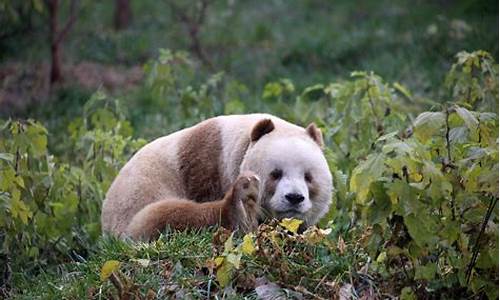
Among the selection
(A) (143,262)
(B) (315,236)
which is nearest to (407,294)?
(B) (315,236)

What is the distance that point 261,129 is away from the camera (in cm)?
518

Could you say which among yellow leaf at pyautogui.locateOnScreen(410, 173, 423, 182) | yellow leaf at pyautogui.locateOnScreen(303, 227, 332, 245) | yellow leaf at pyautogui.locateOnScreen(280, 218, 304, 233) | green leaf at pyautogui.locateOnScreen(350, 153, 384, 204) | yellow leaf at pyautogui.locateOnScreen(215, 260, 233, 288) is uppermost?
green leaf at pyautogui.locateOnScreen(350, 153, 384, 204)

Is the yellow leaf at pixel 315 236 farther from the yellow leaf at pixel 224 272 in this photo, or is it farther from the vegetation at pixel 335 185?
the yellow leaf at pixel 224 272

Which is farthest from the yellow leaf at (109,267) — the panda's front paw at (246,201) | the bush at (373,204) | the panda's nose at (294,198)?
the panda's nose at (294,198)

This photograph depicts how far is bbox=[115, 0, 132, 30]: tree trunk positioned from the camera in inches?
593

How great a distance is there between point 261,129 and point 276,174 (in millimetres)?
267

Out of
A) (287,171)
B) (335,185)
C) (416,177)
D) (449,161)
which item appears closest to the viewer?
(416,177)

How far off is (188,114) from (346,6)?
8267 mm

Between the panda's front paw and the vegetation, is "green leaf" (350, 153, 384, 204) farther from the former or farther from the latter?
the panda's front paw

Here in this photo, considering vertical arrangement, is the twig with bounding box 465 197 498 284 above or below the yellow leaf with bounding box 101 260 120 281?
above

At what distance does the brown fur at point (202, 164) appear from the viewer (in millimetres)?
5426

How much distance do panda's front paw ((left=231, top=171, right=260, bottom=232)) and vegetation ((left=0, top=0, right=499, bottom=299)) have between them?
11 centimetres

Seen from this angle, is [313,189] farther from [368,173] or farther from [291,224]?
[368,173]

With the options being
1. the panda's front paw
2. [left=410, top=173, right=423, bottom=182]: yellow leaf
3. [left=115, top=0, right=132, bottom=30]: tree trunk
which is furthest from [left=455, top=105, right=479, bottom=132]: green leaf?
[left=115, top=0, right=132, bottom=30]: tree trunk
